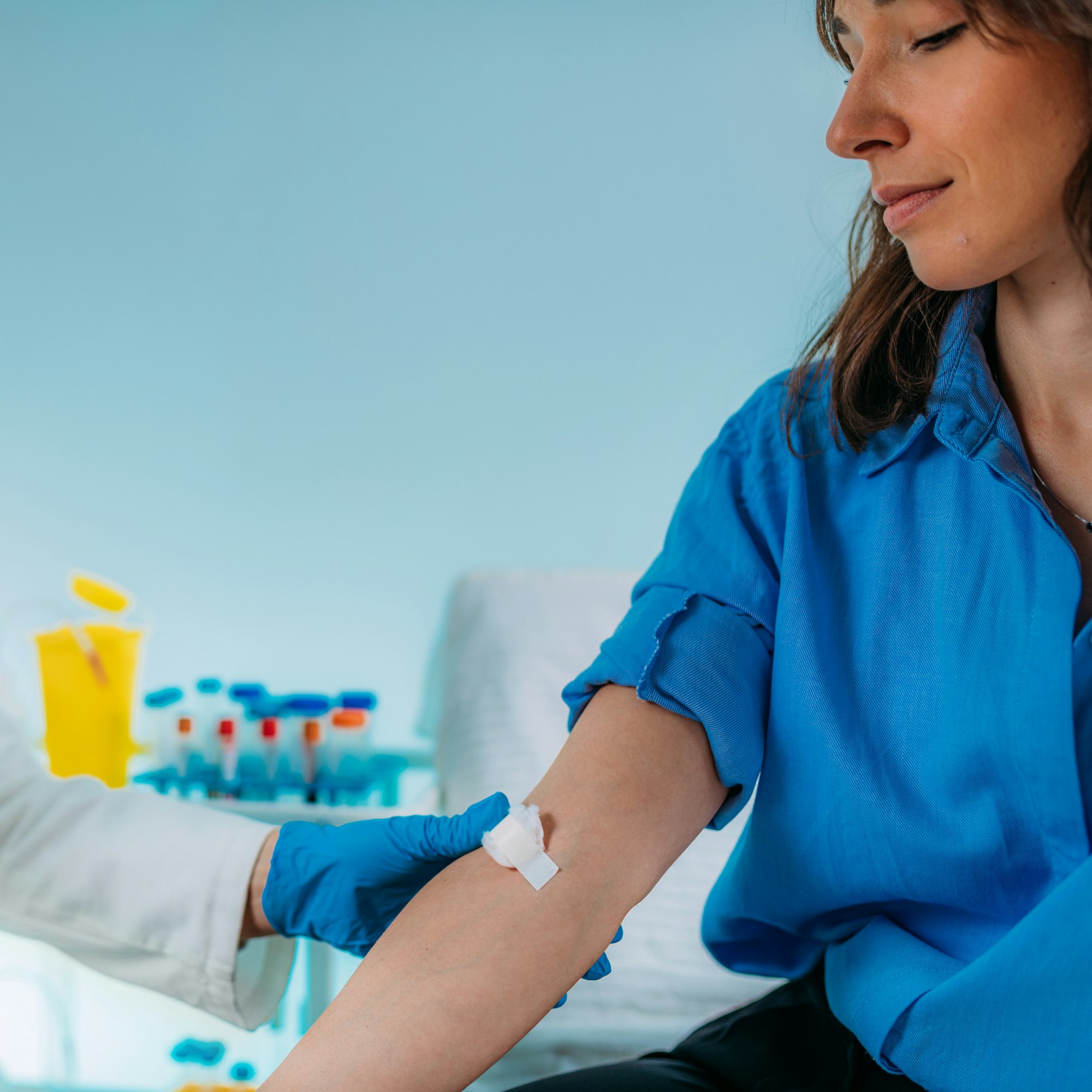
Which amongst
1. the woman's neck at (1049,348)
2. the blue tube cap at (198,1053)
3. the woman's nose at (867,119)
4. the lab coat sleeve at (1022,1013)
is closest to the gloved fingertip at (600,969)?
the lab coat sleeve at (1022,1013)

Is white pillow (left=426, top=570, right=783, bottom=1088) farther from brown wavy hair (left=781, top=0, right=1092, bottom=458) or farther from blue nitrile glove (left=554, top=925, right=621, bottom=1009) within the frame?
brown wavy hair (left=781, top=0, right=1092, bottom=458)

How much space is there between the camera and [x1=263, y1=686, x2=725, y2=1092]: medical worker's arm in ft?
2.17

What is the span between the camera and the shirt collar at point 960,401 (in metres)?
0.74

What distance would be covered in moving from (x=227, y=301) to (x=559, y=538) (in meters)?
0.92

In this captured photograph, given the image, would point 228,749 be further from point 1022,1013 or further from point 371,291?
point 1022,1013

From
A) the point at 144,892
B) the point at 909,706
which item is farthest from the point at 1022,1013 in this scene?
the point at 144,892

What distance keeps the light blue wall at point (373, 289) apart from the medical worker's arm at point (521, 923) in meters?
1.47

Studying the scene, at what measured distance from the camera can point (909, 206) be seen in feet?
2.33

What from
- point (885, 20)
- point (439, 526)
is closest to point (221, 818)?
point (885, 20)

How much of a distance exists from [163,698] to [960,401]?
4.38ft

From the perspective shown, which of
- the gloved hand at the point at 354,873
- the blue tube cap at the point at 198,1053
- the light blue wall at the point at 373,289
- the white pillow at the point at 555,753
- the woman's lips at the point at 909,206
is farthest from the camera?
the light blue wall at the point at 373,289

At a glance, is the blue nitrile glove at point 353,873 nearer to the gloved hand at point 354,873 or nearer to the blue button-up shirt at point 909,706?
the gloved hand at point 354,873

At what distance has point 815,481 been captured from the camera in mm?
820

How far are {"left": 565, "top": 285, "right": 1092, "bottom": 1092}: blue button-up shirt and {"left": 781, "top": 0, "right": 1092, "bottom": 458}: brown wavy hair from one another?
0.05 ft
